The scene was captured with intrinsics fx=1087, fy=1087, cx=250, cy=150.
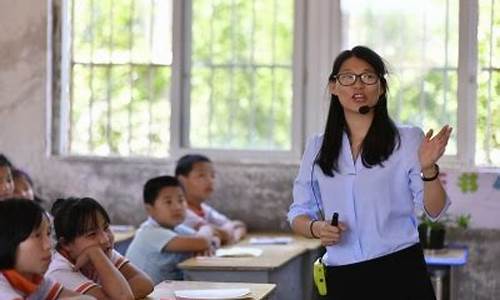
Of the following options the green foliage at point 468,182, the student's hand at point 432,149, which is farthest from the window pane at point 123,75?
the student's hand at point 432,149

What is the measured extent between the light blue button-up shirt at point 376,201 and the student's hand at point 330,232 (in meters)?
0.03

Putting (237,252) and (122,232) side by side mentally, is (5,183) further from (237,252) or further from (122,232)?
(122,232)

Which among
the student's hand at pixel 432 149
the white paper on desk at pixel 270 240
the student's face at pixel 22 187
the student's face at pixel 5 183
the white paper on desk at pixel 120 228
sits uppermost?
the student's hand at pixel 432 149

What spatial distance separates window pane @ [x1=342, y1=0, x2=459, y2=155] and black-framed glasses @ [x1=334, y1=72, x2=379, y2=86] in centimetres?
340

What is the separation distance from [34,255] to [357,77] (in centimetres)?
106

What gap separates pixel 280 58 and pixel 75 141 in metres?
1.44

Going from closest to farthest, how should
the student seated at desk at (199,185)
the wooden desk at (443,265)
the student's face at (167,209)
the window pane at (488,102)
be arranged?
the student's face at (167,209)
the wooden desk at (443,265)
the student seated at desk at (199,185)
the window pane at (488,102)

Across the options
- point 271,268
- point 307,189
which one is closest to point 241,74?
point 271,268

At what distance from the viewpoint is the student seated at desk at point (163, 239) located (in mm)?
5215

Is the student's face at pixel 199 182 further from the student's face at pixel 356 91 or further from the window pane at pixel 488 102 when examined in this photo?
the student's face at pixel 356 91

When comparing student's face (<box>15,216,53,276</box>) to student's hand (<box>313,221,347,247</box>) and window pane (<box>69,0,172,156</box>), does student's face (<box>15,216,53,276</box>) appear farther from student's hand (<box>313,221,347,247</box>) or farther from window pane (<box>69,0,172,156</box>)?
window pane (<box>69,0,172,156</box>)

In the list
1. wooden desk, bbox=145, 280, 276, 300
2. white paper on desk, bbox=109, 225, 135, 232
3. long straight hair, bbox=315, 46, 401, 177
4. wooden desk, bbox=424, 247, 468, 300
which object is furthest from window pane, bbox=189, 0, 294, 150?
long straight hair, bbox=315, 46, 401, 177

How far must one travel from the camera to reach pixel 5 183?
197 inches

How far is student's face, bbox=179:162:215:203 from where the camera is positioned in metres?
6.27
